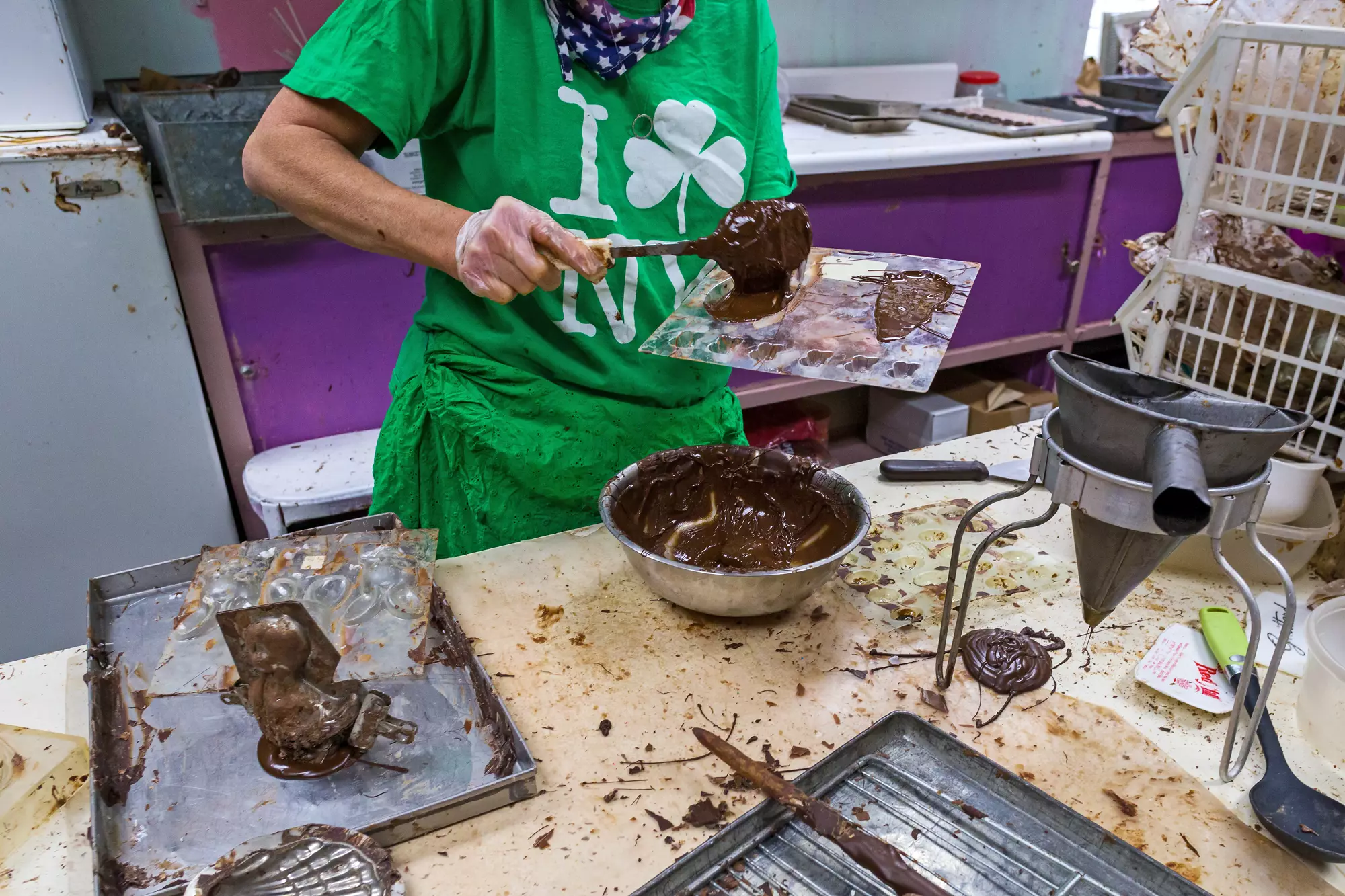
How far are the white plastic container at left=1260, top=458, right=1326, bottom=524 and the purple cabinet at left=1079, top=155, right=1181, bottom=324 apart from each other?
2356 millimetres

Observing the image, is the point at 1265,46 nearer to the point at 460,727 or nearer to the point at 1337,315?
the point at 1337,315

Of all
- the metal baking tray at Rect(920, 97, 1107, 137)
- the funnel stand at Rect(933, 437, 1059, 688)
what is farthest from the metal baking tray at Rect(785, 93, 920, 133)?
the funnel stand at Rect(933, 437, 1059, 688)

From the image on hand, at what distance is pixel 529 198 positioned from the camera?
147 cm

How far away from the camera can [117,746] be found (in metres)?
1.08

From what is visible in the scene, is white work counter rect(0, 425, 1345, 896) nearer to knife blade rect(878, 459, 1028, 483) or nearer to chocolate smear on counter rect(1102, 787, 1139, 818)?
chocolate smear on counter rect(1102, 787, 1139, 818)

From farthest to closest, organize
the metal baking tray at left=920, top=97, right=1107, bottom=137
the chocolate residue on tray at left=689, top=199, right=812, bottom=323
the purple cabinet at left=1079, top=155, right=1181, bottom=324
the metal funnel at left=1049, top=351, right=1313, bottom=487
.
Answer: the purple cabinet at left=1079, top=155, right=1181, bottom=324 < the metal baking tray at left=920, top=97, right=1107, bottom=137 < the chocolate residue on tray at left=689, top=199, right=812, bottom=323 < the metal funnel at left=1049, top=351, right=1313, bottom=487

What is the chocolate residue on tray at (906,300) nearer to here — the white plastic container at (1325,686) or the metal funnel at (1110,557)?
Result: the metal funnel at (1110,557)

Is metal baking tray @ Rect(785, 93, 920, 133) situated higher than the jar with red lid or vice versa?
the jar with red lid

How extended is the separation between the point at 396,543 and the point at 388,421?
0.41 meters

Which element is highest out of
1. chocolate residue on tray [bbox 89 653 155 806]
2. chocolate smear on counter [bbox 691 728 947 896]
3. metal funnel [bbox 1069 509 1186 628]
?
metal funnel [bbox 1069 509 1186 628]

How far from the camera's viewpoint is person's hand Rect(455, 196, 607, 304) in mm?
1231

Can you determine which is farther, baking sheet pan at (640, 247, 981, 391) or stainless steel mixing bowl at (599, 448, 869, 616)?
baking sheet pan at (640, 247, 981, 391)

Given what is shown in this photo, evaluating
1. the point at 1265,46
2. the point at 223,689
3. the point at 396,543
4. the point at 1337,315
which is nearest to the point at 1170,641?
the point at 1337,315

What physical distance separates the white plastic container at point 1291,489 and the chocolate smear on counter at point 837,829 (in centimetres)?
93
